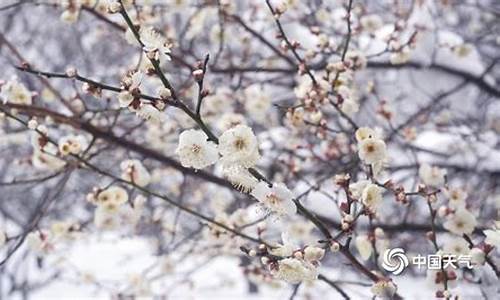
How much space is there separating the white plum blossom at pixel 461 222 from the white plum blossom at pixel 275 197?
1.00 meters

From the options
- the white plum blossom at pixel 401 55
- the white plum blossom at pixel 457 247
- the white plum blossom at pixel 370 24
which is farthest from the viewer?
the white plum blossom at pixel 370 24

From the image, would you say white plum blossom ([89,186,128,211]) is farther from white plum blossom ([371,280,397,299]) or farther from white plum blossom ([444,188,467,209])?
white plum blossom ([444,188,467,209])

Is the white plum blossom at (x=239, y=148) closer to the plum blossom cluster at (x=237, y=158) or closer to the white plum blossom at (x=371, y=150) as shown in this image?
the plum blossom cluster at (x=237, y=158)

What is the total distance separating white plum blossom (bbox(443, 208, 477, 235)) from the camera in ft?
7.00

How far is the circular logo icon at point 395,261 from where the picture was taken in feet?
6.84

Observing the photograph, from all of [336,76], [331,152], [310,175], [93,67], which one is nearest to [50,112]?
[336,76]

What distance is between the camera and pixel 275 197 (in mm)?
1402

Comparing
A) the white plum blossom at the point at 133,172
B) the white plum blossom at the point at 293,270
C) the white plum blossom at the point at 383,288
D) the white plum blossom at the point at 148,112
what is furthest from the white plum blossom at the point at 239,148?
the white plum blossom at the point at 133,172

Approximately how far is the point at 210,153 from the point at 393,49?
5.36ft

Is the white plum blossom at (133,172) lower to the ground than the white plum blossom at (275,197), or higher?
higher

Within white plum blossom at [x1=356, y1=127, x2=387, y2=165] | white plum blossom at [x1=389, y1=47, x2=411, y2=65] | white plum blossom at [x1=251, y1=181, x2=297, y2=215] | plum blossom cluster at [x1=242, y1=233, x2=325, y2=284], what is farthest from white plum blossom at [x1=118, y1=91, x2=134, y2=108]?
white plum blossom at [x1=389, y1=47, x2=411, y2=65]

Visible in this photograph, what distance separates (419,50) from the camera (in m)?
3.50

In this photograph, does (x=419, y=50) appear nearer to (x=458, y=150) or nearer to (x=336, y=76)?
(x=458, y=150)

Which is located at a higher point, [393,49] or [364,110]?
[364,110]
